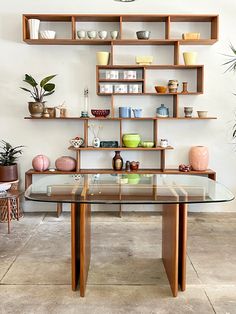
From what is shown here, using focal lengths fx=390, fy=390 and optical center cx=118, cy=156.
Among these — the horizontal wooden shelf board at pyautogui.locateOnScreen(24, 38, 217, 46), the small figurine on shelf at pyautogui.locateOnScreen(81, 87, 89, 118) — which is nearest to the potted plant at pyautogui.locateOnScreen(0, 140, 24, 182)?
the small figurine on shelf at pyautogui.locateOnScreen(81, 87, 89, 118)

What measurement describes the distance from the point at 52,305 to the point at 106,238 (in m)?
1.50

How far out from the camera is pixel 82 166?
531 cm

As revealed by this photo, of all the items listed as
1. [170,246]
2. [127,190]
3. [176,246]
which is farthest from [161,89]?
[176,246]

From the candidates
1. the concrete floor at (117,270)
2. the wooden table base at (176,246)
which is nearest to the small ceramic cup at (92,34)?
the concrete floor at (117,270)

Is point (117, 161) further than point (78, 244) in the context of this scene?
Yes

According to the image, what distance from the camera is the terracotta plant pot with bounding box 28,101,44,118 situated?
4934mm

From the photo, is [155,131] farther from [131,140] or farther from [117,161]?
[117,161]

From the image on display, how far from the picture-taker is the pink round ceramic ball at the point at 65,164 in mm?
5043

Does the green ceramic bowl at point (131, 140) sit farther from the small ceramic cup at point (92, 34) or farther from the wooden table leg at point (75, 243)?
the wooden table leg at point (75, 243)

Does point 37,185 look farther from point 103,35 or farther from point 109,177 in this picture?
point 103,35

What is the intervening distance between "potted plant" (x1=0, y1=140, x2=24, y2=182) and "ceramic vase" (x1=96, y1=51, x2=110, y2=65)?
5.08 feet

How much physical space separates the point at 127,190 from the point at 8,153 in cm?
263

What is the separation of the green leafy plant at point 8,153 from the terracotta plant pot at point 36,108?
56 cm

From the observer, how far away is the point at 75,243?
2.93 metres
